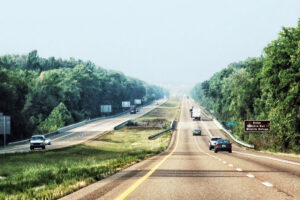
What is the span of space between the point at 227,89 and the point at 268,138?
1709 inches

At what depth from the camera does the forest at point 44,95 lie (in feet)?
300

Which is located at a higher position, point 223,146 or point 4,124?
point 4,124

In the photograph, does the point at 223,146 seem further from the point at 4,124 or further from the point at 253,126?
the point at 4,124

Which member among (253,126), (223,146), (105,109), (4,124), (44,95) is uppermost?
(44,95)

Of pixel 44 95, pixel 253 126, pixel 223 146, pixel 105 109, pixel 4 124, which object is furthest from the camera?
pixel 105 109

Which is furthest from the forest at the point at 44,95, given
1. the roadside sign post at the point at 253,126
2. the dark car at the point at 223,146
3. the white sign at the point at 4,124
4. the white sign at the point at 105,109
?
the dark car at the point at 223,146

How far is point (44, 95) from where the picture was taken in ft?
432

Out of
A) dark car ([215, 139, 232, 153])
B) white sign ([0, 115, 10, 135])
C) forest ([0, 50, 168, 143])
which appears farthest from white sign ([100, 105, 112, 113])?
dark car ([215, 139, 232, 153])

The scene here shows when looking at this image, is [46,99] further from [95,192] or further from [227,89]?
[95,192]

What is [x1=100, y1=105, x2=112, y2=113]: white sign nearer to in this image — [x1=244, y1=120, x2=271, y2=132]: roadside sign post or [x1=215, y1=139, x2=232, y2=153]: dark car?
[x1=244, y1=120, x2=271, y2=132]: roadside sign post

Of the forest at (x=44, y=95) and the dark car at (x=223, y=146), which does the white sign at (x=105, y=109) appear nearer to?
the forest at (x=44, y=95)

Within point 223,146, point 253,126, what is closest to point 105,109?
point 253,126

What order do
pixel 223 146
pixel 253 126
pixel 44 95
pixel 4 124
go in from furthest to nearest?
pixel 44 95, pixel 4 124, pixel 253 126, pixel 223 146

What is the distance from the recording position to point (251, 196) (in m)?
9.90
